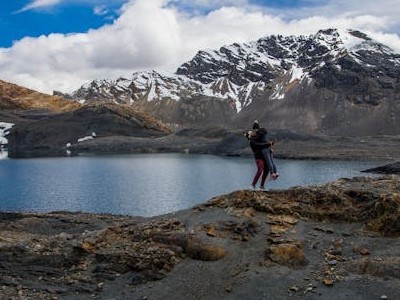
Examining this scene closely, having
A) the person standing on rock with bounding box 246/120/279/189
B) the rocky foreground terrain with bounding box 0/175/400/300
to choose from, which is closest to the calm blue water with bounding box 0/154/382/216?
the person standing on rock with bounding box 246/120/279/189

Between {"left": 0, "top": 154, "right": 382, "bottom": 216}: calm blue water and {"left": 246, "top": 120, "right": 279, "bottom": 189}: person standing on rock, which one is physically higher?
{"left": 246, "top": 120, "right": 279, "bottom": 189}: person standing on rock

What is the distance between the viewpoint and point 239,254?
21.5m

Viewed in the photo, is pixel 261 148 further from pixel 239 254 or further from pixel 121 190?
pixel 121 190

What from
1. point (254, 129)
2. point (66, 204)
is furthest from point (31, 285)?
point (66, 204)

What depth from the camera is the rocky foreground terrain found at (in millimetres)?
19672

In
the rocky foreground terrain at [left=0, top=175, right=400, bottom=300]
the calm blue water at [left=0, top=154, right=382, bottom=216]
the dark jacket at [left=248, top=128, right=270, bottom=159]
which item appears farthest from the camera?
the calm blue water at [left=0, top=154, right=382, bottom=216]

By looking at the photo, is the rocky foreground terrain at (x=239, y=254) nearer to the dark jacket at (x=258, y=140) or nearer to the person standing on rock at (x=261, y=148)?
the person standing on rock at (x=261, y=148)

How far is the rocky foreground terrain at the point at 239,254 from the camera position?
64.5 ft

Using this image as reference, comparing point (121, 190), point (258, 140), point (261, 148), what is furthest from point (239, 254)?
point (121, 190)

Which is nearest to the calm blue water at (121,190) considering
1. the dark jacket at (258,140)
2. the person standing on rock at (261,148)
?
the person standing on rock at (261,148)

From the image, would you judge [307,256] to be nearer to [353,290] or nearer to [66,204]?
[353,290]

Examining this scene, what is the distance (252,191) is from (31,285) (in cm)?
988

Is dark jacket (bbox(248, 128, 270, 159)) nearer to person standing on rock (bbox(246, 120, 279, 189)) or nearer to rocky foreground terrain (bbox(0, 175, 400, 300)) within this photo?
person standing on rock (bbox(246, 120, 279, 189))

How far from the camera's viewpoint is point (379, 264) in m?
19.9
